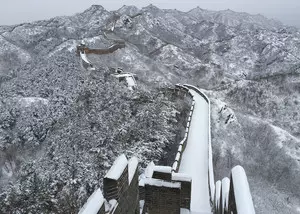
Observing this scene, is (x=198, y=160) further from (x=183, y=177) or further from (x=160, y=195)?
(x=160, y=195)

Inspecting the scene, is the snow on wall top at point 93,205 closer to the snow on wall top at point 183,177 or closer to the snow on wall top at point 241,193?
the snow on wall top at point 241,193

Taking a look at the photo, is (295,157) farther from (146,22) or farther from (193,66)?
(146,22)

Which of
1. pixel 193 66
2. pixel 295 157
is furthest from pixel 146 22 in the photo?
pixel 295 157

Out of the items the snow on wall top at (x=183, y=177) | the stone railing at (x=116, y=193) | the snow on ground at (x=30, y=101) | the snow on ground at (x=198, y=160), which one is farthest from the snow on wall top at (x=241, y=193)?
the snow on ground at (x=30, y=101)

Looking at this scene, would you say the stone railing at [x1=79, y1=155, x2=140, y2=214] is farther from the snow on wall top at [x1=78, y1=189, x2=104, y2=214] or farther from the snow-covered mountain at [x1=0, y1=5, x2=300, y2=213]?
the snow-covered mountain at [x1=0, y1=5, x2=300, y2=213]

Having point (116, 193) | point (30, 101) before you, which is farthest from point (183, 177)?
point (30, 101)

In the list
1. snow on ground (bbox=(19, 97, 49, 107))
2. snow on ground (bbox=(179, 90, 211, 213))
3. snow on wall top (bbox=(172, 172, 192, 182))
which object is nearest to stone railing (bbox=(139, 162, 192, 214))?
snow on wall top (bbox=(172, 172, 192, 182))
